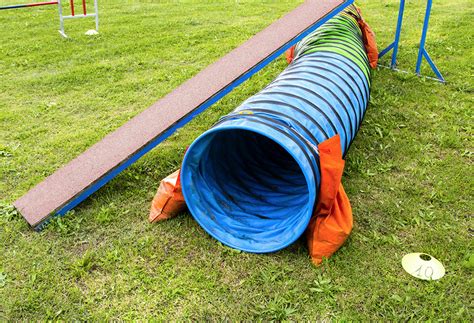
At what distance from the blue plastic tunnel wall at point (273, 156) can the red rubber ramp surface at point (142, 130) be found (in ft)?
1.12

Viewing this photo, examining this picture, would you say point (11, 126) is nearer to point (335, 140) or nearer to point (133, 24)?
point (335, 140)

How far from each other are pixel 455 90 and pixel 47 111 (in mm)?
4960

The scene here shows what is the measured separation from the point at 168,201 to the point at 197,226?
0.95ft

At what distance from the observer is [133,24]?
30.6 ft

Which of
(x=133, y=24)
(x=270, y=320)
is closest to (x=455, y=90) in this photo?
(x=270, y=320)

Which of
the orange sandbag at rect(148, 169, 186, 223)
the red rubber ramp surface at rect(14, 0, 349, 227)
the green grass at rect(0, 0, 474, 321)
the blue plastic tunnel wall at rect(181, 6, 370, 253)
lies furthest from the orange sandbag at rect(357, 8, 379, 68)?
the orange sandbag at rect(148, 169, 186, 223)

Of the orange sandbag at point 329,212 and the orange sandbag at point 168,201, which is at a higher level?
the orange sandbag at point 329,212

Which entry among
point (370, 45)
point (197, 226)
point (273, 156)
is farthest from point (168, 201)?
point (370, 45)

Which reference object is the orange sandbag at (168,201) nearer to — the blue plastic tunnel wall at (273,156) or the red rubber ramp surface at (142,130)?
the blue plastic tunnel wall at (273,156)

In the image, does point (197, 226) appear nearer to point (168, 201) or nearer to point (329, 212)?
point (168, 201)

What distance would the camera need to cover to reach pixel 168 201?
Result: 145 inches

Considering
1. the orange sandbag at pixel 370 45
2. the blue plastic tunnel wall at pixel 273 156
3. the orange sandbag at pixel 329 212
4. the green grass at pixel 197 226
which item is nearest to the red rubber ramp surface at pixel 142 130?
the green grass at pixel 197 226

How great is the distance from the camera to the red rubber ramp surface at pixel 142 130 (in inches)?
149

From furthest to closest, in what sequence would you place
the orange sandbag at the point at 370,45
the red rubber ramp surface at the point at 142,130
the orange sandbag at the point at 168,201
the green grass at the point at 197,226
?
the orange sandbag at the point at 370,45, the red rubber ramp surface at the point at 142,130, the orange sandbag at the point at 168,201, the green grass at the point at 197,226
